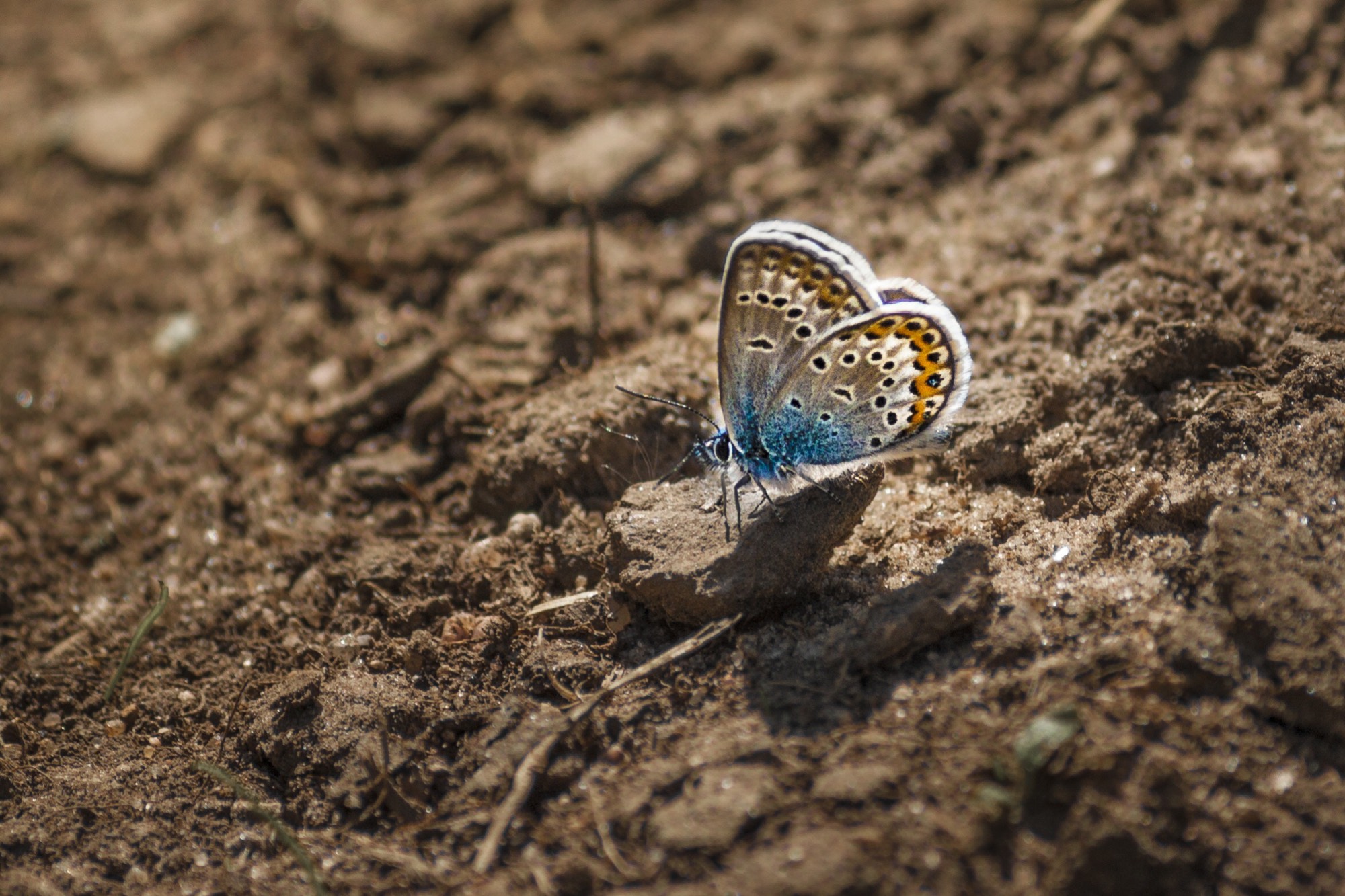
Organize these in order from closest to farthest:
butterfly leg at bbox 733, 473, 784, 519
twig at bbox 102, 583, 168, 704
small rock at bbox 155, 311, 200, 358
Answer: butterfly leg at bbox 733, 473, 784, 519 → twig at bbox 102, 583, 168, 704 → small rock at bbox 155, 311, 200, 358

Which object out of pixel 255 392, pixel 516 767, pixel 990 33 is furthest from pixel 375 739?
pixel 990 33

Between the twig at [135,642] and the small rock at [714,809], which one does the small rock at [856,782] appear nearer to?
the small rock at [714,809]

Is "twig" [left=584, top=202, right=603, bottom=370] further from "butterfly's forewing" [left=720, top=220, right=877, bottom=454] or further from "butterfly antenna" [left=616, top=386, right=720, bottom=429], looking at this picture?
"butterfly's forewing" [left=720, top=220, right=877, bottom=454]

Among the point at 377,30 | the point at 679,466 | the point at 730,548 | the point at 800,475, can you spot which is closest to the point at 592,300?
the point at 679,466

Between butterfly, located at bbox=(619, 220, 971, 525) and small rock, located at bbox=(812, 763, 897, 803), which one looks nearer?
small rock, located at bbox=(812, 763, 897, 803)

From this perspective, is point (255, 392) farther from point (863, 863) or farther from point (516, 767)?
point (863, 863)

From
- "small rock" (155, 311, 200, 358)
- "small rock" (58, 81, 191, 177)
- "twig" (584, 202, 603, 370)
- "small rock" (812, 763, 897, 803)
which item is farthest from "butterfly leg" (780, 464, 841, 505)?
"small rock" (58, 81, 191, 177)

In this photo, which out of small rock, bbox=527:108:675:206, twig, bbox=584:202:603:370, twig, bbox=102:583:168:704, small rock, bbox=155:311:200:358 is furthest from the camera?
small rock, bbox=527:108:675:206
